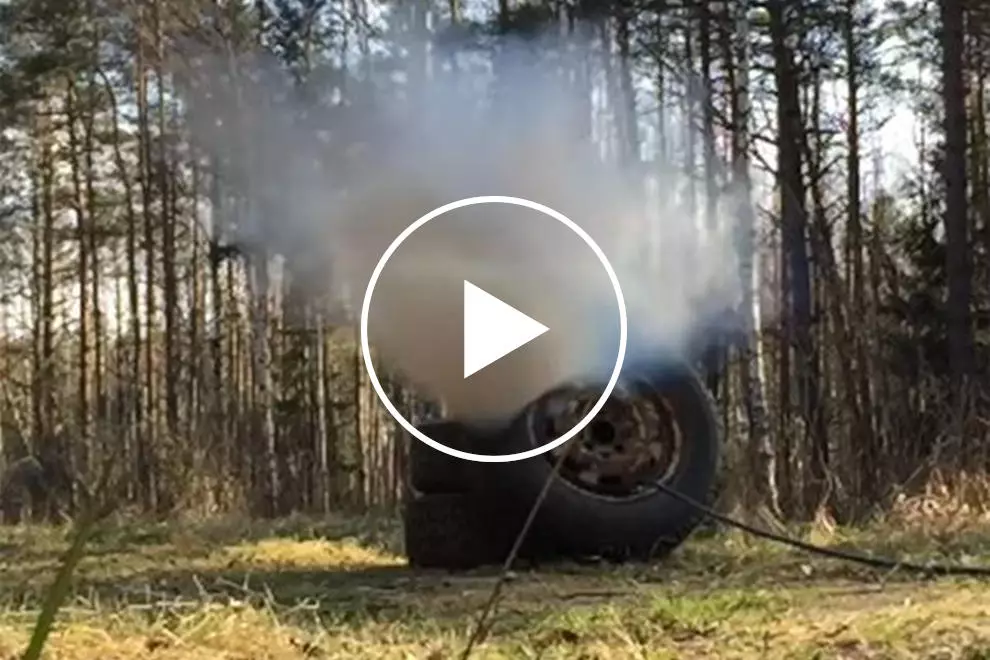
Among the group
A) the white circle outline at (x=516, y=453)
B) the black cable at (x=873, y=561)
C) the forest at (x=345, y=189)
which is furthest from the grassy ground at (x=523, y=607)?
the forest at (x=345, y=189)

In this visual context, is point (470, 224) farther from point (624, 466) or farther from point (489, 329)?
point (624, 466)

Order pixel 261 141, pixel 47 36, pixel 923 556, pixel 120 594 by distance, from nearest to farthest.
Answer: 1. pixel 120 594
2. pixel 923 556
3. pixel 261 141
4. pixel 47 36

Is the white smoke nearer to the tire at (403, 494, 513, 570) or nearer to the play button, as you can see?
the play button

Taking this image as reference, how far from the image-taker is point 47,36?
21.6 metres

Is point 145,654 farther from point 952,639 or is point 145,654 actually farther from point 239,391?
point 239,391

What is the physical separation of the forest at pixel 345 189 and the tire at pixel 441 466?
351 centimetres

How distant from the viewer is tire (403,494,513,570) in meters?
5.98

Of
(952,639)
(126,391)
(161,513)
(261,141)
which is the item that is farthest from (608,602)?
(126,391)

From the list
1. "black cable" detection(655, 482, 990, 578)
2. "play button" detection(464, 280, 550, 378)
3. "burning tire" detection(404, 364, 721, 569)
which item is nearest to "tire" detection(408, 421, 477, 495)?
"burning tire" detection(404, 364, 721, 569)

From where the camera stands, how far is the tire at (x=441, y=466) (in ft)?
20.0

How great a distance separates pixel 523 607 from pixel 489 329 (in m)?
2.18

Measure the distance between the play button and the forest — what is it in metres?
2.66

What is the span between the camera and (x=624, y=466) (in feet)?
20.0

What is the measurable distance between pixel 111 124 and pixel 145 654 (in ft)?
68.6
